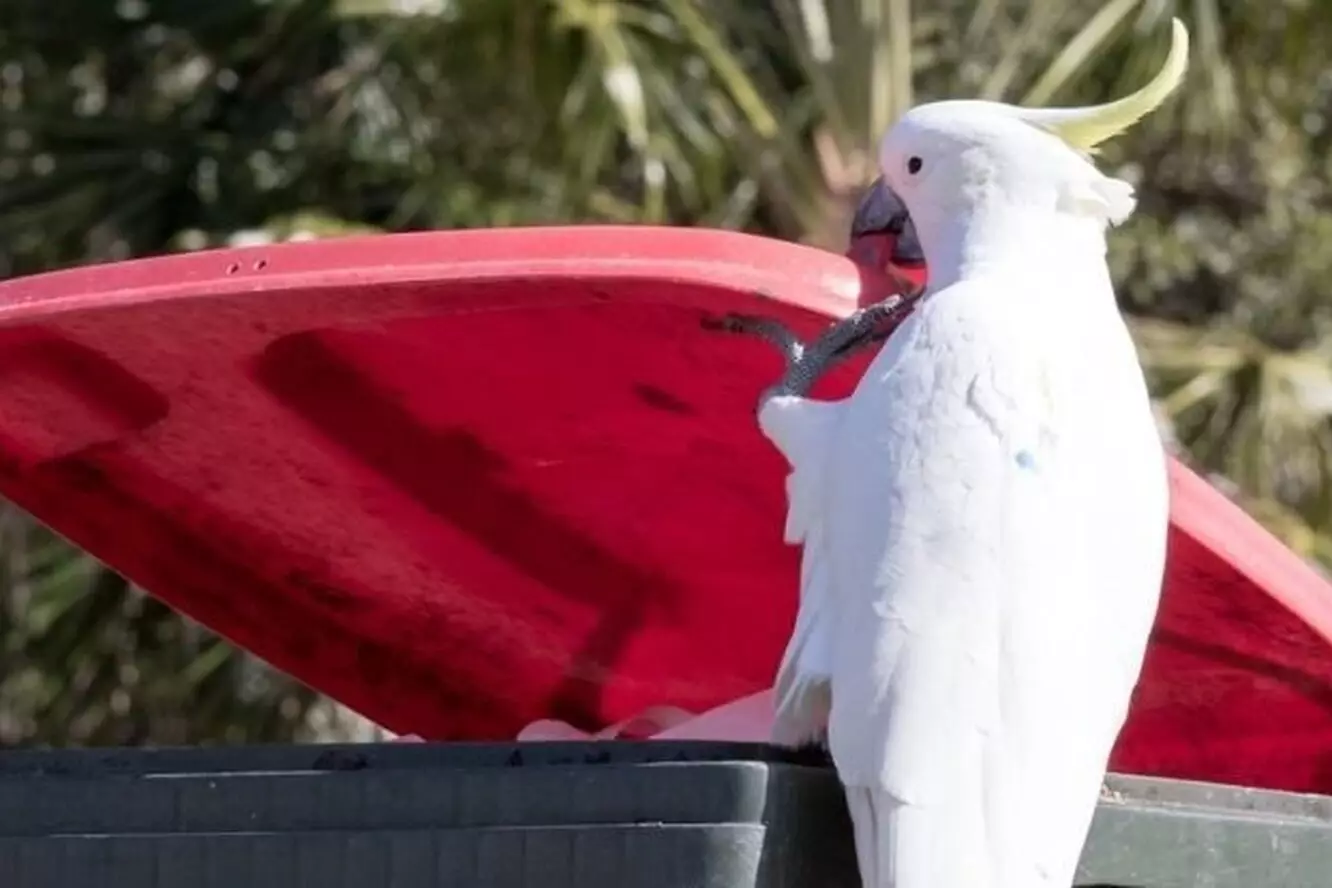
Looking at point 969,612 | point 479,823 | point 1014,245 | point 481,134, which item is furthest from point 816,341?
point 481,134

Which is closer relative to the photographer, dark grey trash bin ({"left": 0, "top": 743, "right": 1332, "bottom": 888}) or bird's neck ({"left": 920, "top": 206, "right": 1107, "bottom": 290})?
dark grey trash bin ({"left": 0, "top": 743, "right": 1332, "bottom": 888})

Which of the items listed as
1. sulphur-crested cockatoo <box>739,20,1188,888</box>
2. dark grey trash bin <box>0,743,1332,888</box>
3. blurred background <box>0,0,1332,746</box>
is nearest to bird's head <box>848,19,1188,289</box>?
sulphur-crested cockatoo <box>739,20,1188,888</box>

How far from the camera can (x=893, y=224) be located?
189 cm

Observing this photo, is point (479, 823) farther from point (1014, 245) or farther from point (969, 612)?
point (1014, 245)

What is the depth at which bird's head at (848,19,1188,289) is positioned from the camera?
177cm

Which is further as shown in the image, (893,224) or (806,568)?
(893,224)

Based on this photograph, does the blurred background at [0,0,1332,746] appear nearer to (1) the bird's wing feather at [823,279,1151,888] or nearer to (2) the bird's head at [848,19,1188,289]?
(2) the bird's head at [848,19,1188,289]

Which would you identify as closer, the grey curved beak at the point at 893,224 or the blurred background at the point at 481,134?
the grey curved beak at the point at 893,224

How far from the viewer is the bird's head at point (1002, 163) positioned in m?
1.77

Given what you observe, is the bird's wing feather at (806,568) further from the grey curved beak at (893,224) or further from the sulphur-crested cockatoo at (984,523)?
the grey curved beak at (893,224)

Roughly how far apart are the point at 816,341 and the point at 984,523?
22 centimetres

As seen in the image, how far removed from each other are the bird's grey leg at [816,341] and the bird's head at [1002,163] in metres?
0.08

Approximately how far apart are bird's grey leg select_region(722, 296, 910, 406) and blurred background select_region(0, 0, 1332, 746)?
2824mm

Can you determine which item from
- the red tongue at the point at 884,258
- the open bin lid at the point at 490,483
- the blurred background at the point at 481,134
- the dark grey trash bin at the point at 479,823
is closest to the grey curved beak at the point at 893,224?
the red tongue at the point at 884,258
